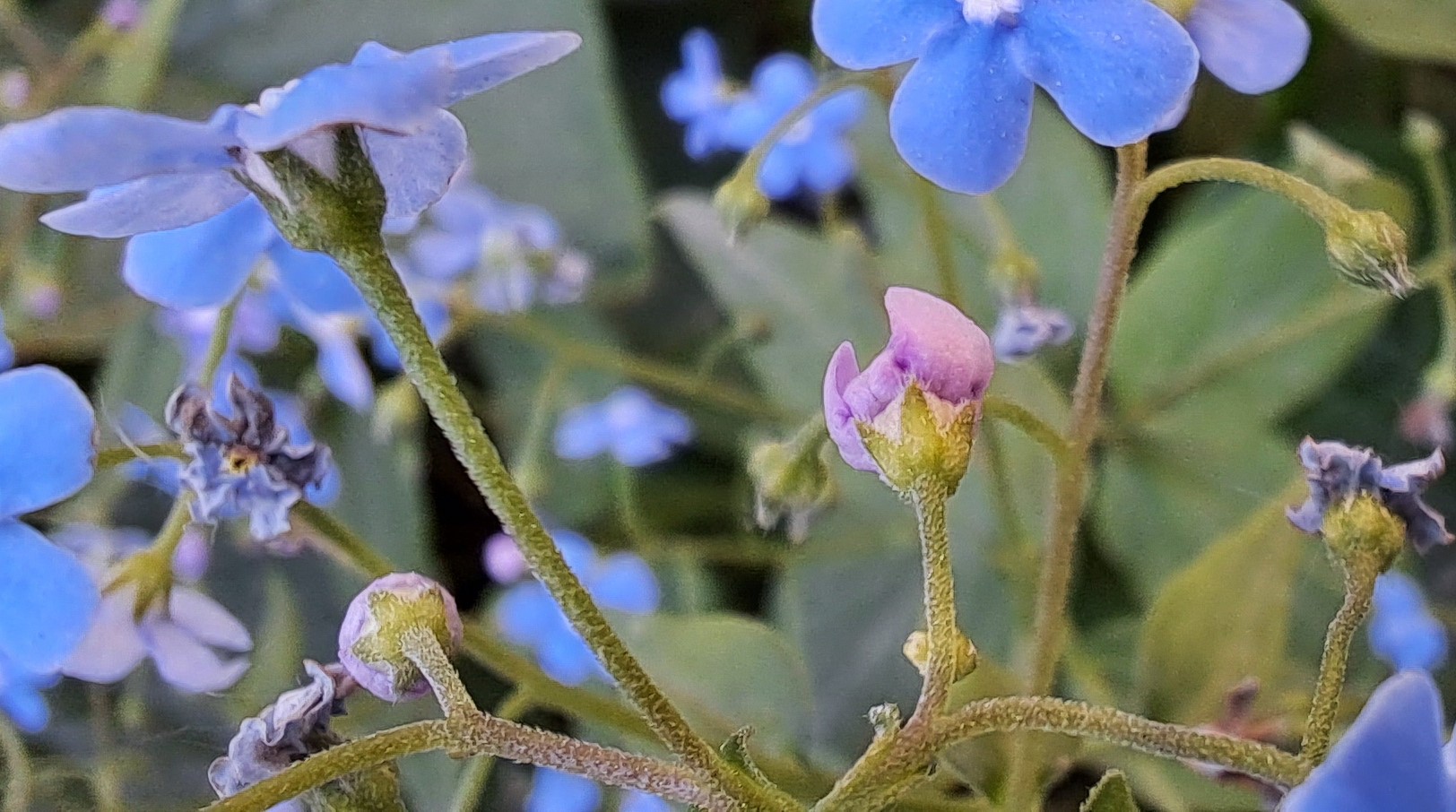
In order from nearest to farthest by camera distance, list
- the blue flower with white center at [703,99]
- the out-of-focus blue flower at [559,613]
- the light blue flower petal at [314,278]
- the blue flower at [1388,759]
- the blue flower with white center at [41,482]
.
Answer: the blue flower at [1388,759] < the blue flower with white center at [41,482] < the light blue flower petal at [314,278] < the out-of-focus blue flower at [559,613] < the blue flower with white center at [703,99]

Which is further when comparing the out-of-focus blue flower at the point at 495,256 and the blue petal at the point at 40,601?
the out-of-focus blue flower at the point at 495,256

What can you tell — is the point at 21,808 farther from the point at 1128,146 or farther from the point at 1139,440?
the point at 1139,440

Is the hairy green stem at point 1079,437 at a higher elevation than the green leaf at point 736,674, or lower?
higher

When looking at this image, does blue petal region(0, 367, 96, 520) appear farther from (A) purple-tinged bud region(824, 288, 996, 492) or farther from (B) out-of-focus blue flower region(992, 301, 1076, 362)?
(B) out-of-focus blue flower region(992, 301, 1076, 362)

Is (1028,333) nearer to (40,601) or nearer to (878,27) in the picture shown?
(878,27)

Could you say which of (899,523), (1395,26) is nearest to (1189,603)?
(899,523)

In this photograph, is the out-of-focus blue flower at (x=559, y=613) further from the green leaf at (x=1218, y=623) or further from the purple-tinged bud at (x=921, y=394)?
the purple-tinged bud at (x=921, y=394)

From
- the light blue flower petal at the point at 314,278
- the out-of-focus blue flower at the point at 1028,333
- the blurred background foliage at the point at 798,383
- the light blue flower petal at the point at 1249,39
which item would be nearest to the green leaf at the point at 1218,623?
the blurred background foliage at the point at 798,383
